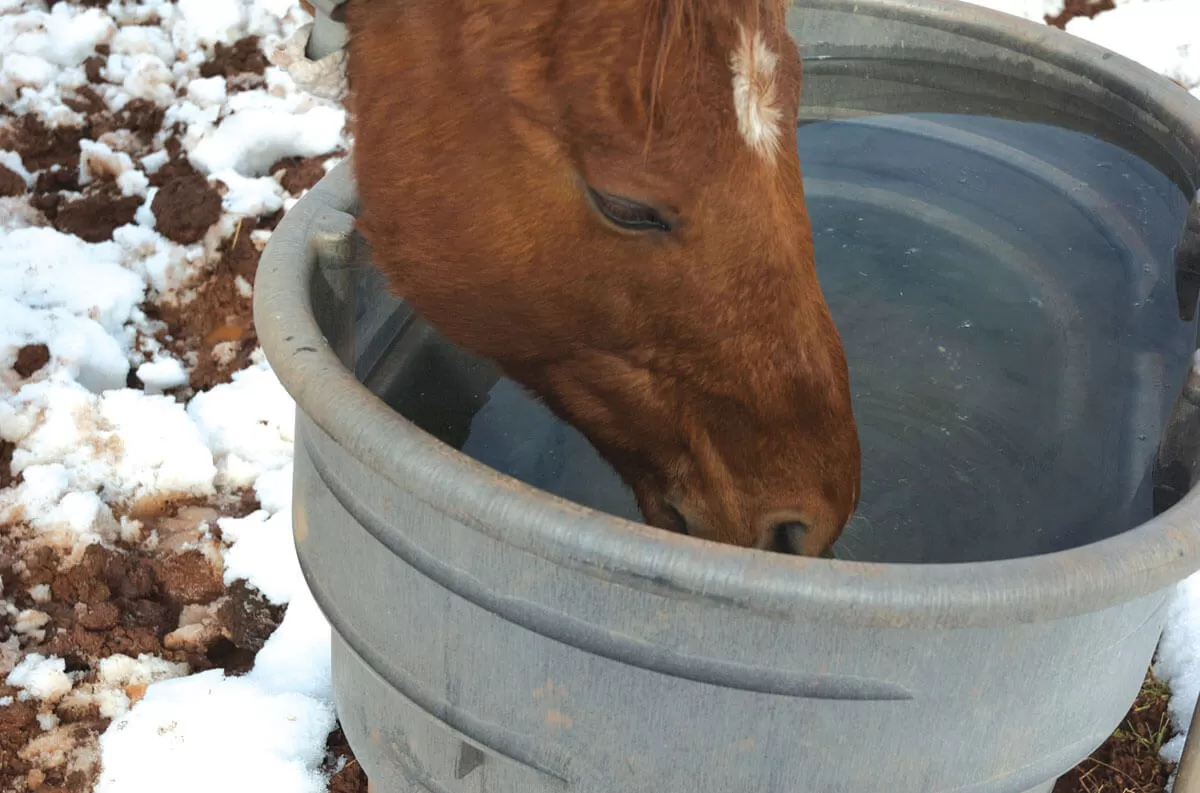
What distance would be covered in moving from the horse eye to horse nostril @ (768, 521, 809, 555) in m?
0.34

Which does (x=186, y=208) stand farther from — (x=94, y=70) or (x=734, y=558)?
(x=734, y=558)

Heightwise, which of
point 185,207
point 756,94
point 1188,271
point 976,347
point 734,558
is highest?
point 756,94

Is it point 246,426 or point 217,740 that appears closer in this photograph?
point 217,740

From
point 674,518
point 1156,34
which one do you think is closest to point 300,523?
point 674,518

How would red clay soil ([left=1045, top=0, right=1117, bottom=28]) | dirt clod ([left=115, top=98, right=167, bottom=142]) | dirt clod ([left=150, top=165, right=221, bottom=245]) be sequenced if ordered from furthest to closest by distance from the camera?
red clay soil ([left=1045, top=0, right=1117, bottom=28]) → dirt clod ([left=115, top=98, right=167, bottom=142]) → dirt clod ([left=150, top=165, right=221, bottom=245])

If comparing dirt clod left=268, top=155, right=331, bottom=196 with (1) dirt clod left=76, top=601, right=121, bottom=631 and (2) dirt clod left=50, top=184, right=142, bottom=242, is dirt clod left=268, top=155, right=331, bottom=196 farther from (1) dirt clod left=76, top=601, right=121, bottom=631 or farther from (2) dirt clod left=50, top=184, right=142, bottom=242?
(1) dirt clod left=76, top=601, right=121, bottom=631

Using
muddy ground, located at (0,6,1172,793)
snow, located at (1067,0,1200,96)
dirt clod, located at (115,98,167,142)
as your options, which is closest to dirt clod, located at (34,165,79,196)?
dirt clod, located at (115,98,167,142)

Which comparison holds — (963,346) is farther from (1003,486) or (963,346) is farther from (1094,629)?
(1094,629)

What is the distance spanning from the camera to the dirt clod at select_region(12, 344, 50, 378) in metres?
2.15

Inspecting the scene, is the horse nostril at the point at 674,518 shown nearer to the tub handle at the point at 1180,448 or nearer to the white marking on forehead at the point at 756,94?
the white marking on forehead at the point at 756,94

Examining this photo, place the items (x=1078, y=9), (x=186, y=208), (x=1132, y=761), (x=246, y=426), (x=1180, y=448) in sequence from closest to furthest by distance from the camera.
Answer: (x=1180, y=448) → (x=1132, y=761) → (x=246, y=426) → (x=186, y=208) → (x=1078, y=9)

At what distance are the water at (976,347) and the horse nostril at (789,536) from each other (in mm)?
336

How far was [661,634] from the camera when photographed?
0.86m

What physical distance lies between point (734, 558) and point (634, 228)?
0.44m
